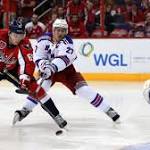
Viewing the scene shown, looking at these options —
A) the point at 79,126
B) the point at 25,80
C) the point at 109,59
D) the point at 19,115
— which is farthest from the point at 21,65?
the point at 109,59

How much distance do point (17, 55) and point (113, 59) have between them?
13.6ft

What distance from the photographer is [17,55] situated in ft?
18.6

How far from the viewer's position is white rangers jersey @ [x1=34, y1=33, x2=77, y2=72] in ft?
17.4

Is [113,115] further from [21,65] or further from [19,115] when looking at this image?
[21,65]

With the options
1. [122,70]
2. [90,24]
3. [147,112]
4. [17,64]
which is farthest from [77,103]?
[90,24]

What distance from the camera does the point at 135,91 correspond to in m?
8.10

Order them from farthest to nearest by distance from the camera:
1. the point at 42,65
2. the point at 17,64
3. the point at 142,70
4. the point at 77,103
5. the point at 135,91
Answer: the point at 142,70, the point at 135,91, the point at 77,103, the point at 17,64, the point at 42,65

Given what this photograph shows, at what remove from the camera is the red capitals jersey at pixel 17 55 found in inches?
212

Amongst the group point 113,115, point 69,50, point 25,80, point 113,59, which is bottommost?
point 113,59

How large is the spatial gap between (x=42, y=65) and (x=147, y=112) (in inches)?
63.0

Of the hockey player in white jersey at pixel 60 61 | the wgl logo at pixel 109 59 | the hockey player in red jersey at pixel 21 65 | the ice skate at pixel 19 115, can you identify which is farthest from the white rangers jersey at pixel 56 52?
the wgl logo at pixel 109 59

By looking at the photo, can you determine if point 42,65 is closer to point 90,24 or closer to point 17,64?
point 17,64

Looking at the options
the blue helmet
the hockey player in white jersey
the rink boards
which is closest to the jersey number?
the hockey player in white jersey

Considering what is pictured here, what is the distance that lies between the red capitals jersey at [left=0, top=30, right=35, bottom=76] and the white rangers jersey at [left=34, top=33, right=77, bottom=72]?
7 centimetres
